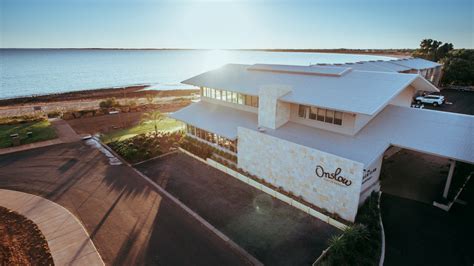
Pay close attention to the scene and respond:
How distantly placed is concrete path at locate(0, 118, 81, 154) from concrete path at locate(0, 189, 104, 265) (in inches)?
421

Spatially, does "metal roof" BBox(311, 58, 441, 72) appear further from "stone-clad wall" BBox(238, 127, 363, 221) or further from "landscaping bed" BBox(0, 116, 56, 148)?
"landscaping bed" BBox(0, 116, 56, 148)

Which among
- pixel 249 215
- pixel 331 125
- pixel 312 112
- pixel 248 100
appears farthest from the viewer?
pixel 248 100

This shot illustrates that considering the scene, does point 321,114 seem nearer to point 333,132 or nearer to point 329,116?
point 329,116

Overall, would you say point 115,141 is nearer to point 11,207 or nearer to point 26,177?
point 26,177

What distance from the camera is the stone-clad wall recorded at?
659 inches

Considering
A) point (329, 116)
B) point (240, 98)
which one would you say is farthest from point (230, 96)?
point (329, 116)

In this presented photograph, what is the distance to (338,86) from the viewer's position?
22812 millimetres

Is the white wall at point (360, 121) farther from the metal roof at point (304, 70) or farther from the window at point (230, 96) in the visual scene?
the window at point (230, 96)

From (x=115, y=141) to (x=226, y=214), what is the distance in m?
20.2

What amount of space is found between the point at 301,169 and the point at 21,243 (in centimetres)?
1823

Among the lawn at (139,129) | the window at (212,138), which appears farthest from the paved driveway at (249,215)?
the lawn at (139,129)

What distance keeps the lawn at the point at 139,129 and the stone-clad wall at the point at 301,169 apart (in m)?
17.5

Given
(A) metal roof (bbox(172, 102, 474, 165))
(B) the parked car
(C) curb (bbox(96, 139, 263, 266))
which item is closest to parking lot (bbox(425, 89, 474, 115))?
(B) the parked car

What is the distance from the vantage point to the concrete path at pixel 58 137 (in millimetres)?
29828
